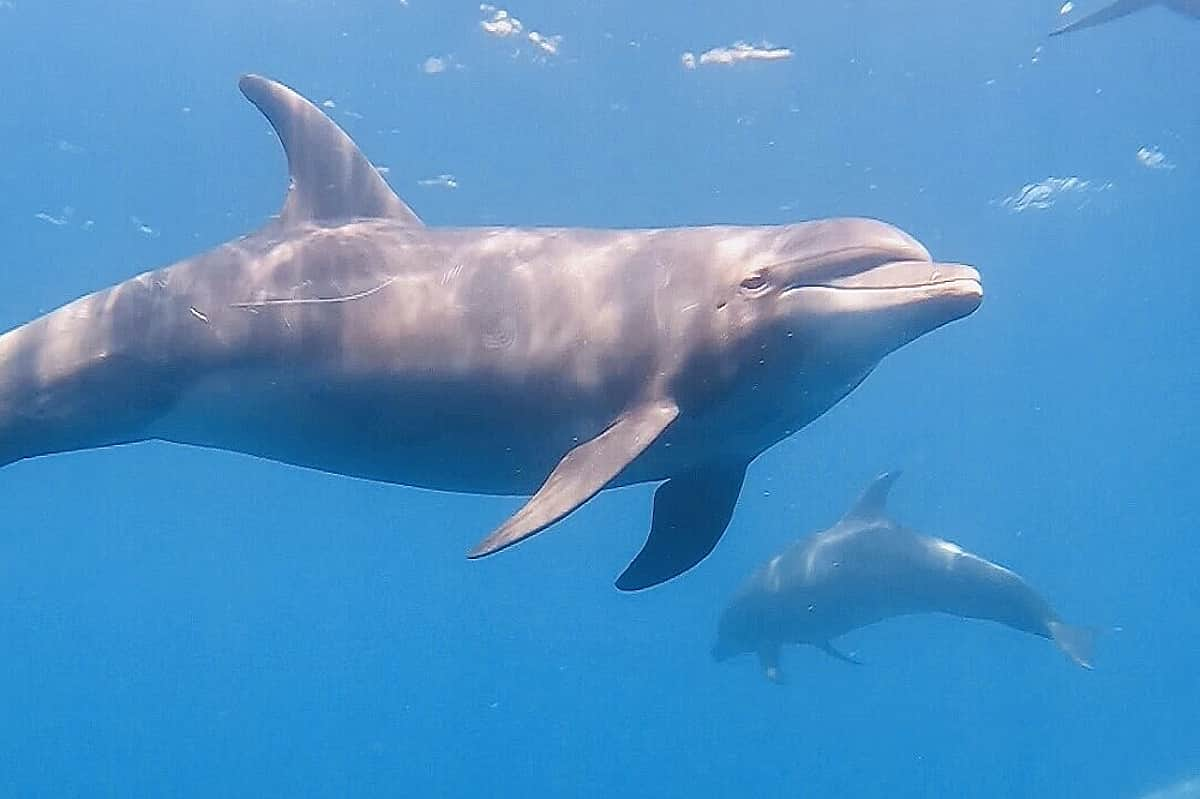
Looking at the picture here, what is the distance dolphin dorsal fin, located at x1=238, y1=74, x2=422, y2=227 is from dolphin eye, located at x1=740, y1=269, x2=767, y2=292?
2478 mm

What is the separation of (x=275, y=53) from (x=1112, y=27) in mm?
13216

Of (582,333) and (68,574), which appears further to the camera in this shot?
(68,574)

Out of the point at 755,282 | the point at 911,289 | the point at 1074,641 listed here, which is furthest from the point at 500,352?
the point at 1074,641

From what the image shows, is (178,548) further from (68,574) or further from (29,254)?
(29,254)

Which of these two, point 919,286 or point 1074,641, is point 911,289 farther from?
point 1074,641

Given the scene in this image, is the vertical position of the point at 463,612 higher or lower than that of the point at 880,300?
lower

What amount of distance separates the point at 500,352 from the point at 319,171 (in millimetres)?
2251

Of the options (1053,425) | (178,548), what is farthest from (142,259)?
(1053,425)

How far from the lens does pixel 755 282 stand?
5.62 metres

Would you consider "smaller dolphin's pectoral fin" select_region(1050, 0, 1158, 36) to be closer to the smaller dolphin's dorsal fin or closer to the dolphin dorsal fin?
the smaller dolphin's dorsal fin

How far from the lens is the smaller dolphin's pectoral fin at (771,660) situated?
18344 millimetres

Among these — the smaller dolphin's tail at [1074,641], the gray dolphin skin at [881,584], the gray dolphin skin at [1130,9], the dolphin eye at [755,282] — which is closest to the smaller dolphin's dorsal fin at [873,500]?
the gray dolphin skin at [881,584]

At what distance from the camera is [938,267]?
16.9 feet

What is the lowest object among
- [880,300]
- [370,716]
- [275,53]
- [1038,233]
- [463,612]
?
[370,716]
